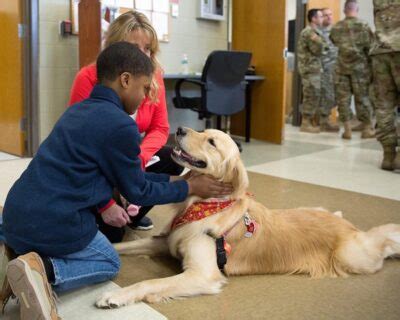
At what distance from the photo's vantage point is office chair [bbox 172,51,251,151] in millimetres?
4660

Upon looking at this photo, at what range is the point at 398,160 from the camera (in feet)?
14.1

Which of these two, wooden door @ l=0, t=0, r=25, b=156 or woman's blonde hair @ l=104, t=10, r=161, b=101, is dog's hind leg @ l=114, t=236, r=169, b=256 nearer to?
woman's blonde hair @ l=104, t=10, r=161, b=101

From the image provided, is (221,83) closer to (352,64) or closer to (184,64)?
(184,64)

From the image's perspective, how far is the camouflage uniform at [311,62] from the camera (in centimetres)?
657

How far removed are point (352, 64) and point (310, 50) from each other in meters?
0.67

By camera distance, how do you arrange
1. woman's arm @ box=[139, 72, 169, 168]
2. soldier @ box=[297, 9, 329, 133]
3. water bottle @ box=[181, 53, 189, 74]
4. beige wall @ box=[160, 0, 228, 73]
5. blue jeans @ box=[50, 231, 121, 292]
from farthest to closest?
soldier @ box=[297, 9, 329, 133] < water bottle @ box=[181, 53, 189, 74] < beige wall @ box=[160, 0, 228, 73] < woman's arm @ box=[139, 72, 169, 168] < blue jeans @ box=[50, 231, 121, 292]

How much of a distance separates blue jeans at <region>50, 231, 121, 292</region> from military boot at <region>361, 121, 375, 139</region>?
533 cm

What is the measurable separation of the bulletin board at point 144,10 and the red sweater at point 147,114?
2.14m

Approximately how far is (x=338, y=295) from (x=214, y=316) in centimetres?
54

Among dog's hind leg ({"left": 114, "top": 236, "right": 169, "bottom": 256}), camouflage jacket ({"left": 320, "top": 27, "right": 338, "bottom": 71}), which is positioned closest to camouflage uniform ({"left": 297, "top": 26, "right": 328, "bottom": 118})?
camouflage jacket ({"left": 320, "top": 27, "right": 338, "bottom": 71})

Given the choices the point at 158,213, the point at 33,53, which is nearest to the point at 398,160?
the point at 158,213

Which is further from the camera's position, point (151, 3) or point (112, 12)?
point (151, 3)

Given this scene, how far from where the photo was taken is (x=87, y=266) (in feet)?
5.69

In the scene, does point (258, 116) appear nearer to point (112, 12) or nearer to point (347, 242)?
point (112, 12)
